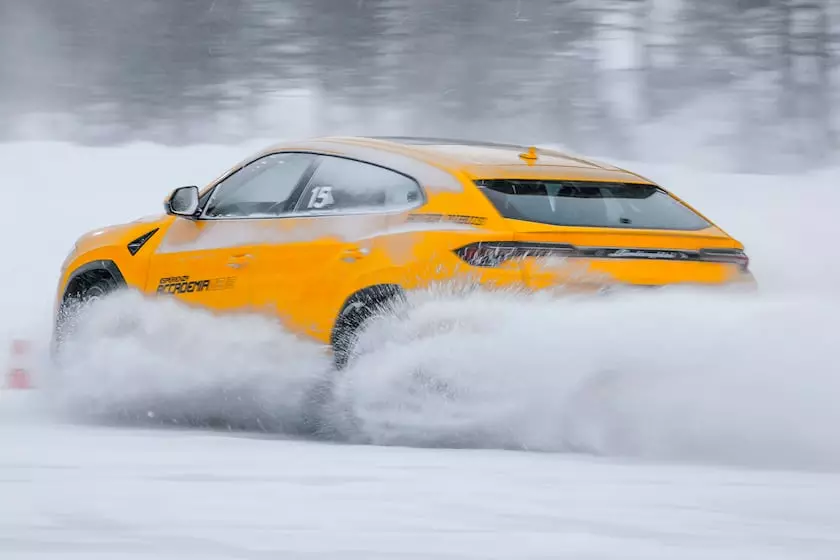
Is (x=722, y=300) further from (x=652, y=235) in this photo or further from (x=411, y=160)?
(x=411, y=160)

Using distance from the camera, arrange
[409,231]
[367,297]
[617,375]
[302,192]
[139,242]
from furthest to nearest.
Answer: [139,242] < [302,192] < [367,297] < [409,231] < [617,375]

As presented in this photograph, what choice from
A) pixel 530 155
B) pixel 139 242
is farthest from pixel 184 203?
pixel 530 155

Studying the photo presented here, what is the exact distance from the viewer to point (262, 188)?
8.29 metres

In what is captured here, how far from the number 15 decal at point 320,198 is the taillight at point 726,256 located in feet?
5.93

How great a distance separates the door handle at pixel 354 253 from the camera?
7.25 meters

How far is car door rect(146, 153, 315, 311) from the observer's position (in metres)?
8.04

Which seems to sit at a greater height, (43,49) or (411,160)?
(43,49)

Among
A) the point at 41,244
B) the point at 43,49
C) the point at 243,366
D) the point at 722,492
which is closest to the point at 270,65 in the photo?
the point at 43,49

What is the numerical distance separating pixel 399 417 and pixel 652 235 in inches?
54.3

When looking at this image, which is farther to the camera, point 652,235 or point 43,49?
point 43,49

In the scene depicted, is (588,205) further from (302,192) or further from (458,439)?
(302,192)

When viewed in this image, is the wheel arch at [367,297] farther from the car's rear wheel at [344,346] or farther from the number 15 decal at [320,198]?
the number 15 decal at [320,198]

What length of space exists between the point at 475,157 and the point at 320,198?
2.74ft

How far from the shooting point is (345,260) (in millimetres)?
7348
